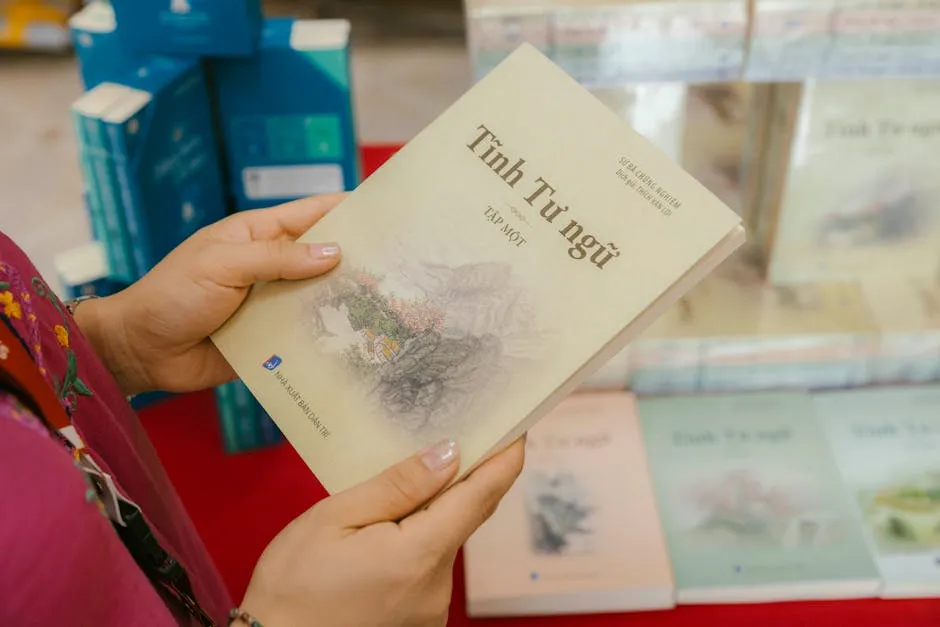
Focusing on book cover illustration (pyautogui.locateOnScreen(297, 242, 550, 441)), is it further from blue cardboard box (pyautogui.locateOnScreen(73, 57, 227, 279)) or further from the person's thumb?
blue cardboard box (pyautogui.locateOnScreen(73, 57, 227, 279))

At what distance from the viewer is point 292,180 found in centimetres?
114

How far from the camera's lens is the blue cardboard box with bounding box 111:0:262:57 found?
3.41 feet

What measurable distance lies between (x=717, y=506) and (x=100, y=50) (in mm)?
959

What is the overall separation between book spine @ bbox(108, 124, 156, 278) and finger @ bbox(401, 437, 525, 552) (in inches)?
23.7

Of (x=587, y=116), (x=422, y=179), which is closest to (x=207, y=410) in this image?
(x=422, y=179)

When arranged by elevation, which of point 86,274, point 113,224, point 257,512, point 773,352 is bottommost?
point 257,512

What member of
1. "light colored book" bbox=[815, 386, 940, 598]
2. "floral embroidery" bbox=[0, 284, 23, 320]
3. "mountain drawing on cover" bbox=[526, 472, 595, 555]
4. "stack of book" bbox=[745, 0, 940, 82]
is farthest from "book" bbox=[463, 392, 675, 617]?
"floral embroidery" bbox=[0, 284, 23, 320]

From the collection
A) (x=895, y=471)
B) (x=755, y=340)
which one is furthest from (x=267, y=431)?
(x=895, y=471)

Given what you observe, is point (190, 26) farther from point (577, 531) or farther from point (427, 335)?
point (577, 531)

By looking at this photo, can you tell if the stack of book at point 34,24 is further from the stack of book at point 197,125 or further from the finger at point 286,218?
the finger at point 286,218

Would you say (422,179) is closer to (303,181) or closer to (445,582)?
(445,582)

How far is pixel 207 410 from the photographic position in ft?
4.10

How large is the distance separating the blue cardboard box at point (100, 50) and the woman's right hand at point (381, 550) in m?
0.72

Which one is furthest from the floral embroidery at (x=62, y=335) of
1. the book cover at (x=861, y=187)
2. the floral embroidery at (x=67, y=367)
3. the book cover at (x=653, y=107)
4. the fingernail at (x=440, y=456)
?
the book cover at (x=861, y=187)
